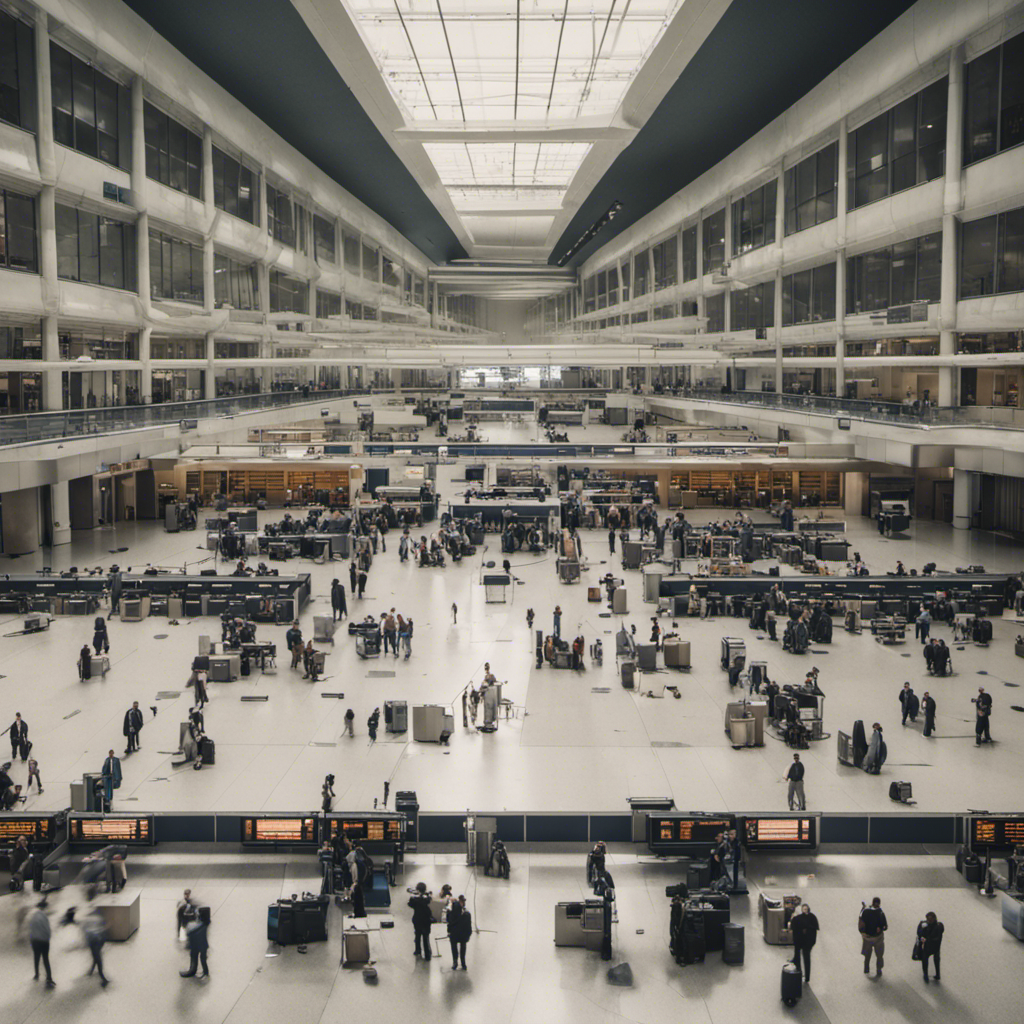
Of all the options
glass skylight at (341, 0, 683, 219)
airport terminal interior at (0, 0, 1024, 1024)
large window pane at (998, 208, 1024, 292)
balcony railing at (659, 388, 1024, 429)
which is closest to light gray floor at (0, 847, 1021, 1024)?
airport terminal interior at (0, 0, 1024, 1024)

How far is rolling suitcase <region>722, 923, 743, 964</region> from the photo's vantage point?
11820 mm

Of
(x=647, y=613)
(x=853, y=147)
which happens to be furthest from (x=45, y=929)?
(x=853, y=147)

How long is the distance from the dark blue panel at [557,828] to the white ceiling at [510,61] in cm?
2538

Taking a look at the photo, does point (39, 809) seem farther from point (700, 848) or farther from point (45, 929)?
point (700, 848)

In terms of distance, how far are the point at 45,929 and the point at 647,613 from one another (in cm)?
1872

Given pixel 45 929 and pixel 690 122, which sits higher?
pixel 690 122

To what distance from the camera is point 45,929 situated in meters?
11.3

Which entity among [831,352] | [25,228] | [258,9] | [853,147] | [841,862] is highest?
[258,9]

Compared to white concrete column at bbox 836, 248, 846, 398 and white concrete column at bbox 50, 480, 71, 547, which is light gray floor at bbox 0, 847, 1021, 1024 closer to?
white concrete column at bbox 50, 480, 71, 547

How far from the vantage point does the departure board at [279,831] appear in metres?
14.1

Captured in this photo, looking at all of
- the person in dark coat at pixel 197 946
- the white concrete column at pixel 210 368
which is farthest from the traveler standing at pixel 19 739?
the white concrete column at pixel 210 368

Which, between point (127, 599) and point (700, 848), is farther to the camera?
point (127, 599)

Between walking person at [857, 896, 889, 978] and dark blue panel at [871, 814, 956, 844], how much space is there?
9.54ft

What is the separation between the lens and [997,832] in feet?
45.5
